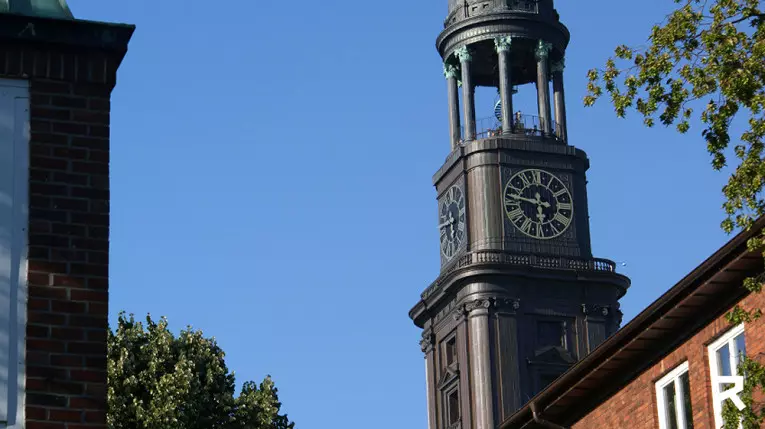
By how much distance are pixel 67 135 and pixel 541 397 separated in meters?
26.6

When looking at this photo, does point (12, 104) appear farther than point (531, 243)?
No

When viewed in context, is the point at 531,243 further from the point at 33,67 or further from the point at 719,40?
the point at 33,67

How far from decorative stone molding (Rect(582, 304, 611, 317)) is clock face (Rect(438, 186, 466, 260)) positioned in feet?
22.0

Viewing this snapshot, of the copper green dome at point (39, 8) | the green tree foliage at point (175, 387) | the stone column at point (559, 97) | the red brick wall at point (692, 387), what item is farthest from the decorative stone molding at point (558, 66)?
the copper green dome at point (39, 8)

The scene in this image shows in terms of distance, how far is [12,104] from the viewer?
1221cm

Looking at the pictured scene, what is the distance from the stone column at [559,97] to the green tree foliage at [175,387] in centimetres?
3901

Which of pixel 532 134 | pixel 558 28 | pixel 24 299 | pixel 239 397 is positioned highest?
pixel 558 28

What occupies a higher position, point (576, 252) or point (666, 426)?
point (576, 252)

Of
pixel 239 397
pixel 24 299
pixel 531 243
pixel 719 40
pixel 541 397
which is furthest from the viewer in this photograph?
pixel 531 243

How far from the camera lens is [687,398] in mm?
31250

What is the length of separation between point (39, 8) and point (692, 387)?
2022cm

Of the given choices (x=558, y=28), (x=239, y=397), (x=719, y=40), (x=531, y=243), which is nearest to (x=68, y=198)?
(x=719, y=40)

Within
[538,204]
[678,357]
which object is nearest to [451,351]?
[538,204]

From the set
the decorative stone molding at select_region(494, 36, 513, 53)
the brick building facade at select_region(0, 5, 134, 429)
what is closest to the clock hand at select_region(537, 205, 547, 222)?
the decorative stone molding at select_region(494, 36, 513, 53)
